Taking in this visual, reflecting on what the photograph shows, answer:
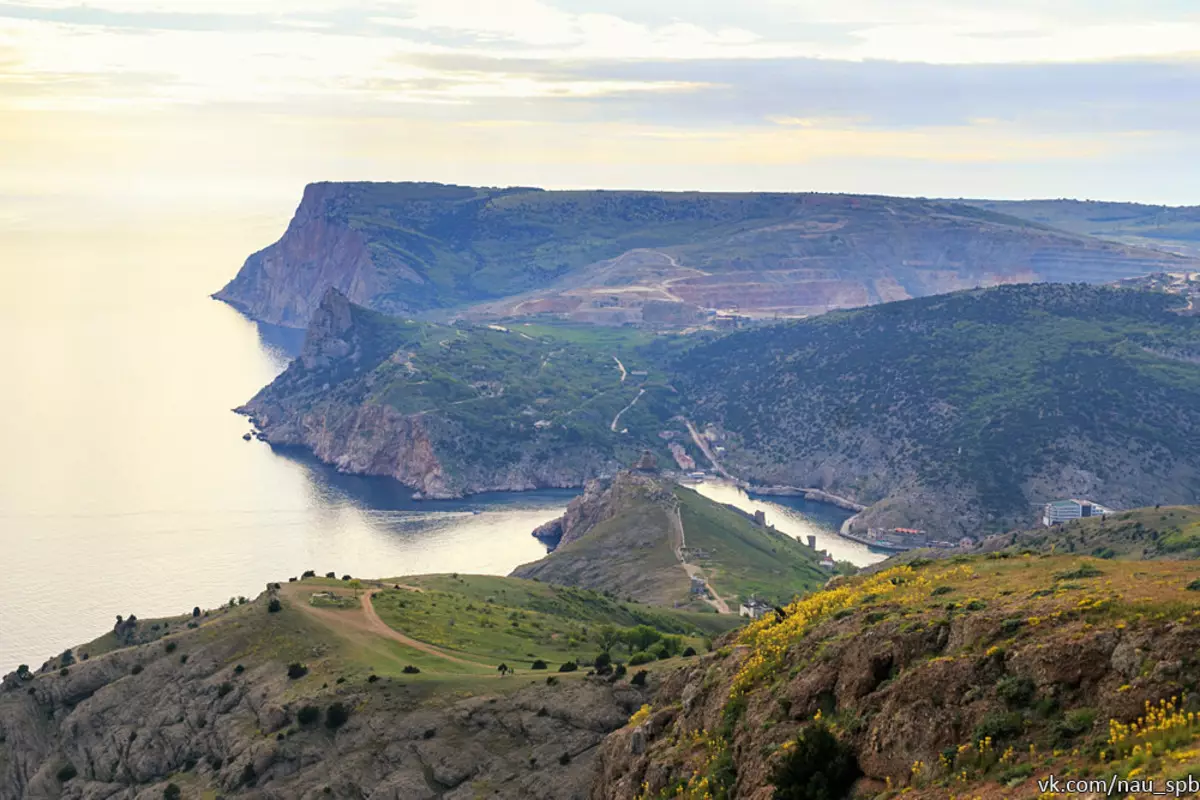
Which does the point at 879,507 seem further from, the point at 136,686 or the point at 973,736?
the point at 973,736

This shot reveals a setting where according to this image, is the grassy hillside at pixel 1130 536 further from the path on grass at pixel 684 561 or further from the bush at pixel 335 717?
the bush at pixel 335 717

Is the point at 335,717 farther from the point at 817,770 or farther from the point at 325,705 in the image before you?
the point at 817,770

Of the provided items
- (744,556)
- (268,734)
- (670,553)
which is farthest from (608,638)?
(744,556)

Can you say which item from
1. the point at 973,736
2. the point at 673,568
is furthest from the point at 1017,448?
the point at 973,736

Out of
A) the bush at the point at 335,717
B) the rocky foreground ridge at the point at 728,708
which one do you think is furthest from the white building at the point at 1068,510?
the bush at the point at 335,717

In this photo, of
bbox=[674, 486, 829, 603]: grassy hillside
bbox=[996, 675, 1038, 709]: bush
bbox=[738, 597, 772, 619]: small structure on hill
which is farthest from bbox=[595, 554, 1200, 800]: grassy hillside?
bbox=[674, 486, 829, 603]: grassy hillside

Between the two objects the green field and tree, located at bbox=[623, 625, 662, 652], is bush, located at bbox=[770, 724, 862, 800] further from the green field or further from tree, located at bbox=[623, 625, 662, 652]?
tree, located at bbox=[623, 625, 662, 652]
